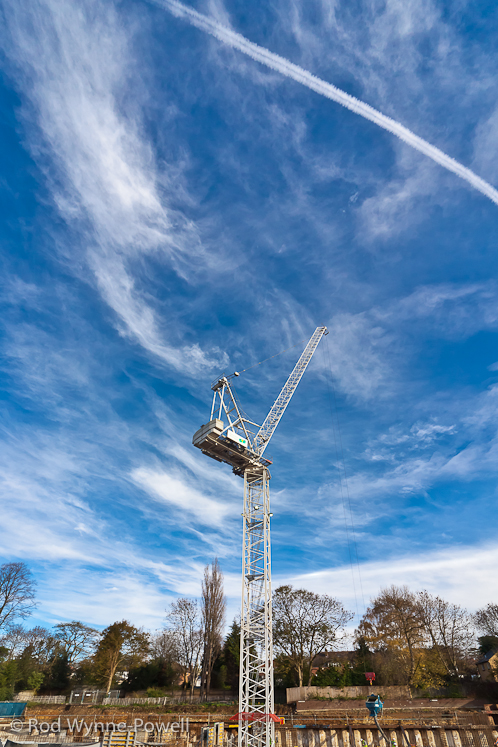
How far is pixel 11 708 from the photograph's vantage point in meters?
39.9

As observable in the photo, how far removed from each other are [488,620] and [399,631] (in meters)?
19.1

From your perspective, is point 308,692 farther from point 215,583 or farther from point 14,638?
point 14,638

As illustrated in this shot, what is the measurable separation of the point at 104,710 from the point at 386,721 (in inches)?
991

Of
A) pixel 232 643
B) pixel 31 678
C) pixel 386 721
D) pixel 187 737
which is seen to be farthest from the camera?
pixel 232 643

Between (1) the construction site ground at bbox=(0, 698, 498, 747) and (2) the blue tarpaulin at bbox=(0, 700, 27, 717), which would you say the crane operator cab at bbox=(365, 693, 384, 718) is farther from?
(2) the blue tarpaulin at bbox=(0, 700, 27, 717)

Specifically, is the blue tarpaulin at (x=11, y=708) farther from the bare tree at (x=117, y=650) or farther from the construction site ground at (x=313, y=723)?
the bare tree at (x=117, y=650)

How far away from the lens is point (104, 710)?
1489 inches

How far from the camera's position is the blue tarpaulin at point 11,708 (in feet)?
129

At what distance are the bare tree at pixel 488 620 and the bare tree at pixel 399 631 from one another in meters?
13.2

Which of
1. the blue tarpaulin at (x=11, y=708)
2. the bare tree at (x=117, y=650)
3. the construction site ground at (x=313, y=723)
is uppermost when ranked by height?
the bare tree at (x=117, y=650)

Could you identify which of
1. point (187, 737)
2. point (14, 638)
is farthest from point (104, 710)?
point (14, 638)

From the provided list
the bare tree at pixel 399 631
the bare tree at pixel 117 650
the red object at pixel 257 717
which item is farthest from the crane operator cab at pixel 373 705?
A: the bare tree at pixel 117 650

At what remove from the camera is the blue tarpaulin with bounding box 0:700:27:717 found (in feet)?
129

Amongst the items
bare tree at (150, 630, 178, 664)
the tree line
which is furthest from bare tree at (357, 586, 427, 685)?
bare tree at (150, 630, 178, 664)
